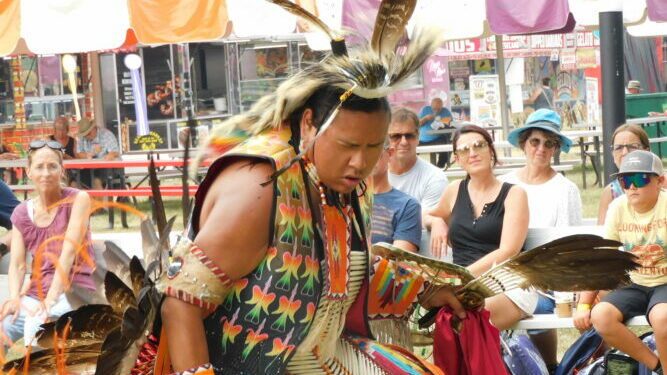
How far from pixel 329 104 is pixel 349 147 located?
0.12 meters

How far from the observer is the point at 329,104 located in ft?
8.04

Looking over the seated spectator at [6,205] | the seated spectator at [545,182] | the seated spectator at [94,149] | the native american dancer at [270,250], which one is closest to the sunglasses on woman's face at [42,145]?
the seated spectator at [6,205]

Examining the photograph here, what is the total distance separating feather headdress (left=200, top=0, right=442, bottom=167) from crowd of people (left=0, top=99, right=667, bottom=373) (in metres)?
0.04

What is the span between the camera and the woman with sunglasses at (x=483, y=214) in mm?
4711

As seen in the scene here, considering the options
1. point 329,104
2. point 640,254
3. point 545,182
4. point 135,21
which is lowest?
point 640,254

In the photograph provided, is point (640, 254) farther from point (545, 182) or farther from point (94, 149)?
point (94, 149)

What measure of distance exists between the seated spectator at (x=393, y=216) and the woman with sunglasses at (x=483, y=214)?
217mm

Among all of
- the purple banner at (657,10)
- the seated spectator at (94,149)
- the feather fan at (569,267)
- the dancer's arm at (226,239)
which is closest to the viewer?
the dancer's arm at (226,239)

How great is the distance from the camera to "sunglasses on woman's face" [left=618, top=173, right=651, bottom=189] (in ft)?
14.9

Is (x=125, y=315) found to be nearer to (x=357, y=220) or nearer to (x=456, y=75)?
(x=357, y=220)

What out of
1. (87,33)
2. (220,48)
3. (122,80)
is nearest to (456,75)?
(220,48)

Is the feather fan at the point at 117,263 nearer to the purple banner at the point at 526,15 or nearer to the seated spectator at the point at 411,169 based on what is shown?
the seated spectator at the point at 411,169

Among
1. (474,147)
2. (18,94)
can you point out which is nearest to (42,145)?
(474,147)

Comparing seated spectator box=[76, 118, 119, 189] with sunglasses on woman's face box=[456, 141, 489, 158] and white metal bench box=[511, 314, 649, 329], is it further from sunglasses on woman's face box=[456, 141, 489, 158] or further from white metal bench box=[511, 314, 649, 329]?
white metal bench box=[511, 314, 649, 329]
